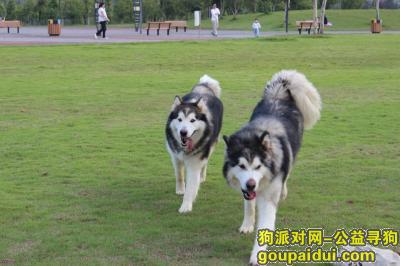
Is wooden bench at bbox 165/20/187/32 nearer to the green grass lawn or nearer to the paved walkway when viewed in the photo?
the paved walkway

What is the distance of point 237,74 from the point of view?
18.8 m

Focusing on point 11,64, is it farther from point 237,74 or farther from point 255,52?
point 255,52

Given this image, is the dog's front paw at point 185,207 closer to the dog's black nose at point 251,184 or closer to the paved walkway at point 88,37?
the dog's black nose at point 251,184

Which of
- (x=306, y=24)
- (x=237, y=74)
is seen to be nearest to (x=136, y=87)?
(x=237, y=74)

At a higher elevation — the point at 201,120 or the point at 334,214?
the point at 201,120

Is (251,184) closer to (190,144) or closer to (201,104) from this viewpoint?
(190,144)

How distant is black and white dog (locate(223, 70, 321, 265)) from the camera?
529 cm

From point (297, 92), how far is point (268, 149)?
1811mm

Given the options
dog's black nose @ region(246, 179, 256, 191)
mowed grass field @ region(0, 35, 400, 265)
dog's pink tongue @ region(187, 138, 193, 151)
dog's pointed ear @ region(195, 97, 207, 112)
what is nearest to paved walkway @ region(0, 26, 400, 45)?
mowed grass field @ region(0, 35, 400, 265)

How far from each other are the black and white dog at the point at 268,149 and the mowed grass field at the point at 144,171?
49 centimetres

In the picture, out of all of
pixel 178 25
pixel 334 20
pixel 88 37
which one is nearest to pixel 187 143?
pixel 88 37

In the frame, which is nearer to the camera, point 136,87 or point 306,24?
point 136,87

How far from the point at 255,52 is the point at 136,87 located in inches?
366

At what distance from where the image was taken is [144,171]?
837cm
